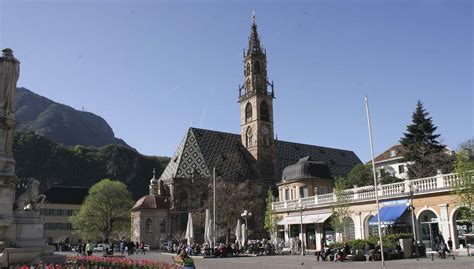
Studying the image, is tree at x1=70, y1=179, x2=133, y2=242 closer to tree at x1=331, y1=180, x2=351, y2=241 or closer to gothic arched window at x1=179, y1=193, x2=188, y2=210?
gothic arched window at x1=179, y1=193, x2=188, y2=210

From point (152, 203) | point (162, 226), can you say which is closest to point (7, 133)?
point (152, 203)

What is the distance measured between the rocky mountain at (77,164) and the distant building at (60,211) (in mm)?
29499

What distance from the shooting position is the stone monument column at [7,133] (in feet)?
55.5

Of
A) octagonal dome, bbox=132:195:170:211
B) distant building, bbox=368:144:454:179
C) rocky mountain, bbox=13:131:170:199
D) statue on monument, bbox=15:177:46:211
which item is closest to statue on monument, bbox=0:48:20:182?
statue on monument, bbox=15:177:46:211

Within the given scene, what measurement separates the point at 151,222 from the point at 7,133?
52.9 m

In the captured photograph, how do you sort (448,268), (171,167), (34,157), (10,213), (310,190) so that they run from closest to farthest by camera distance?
(10,213)
(448,268)
(310,190)
(171,167)
(34,157)

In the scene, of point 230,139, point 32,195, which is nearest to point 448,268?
point 32,195

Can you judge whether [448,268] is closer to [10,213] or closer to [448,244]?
[448,244]

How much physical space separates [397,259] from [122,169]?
4626 inches

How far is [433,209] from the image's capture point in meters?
34.2

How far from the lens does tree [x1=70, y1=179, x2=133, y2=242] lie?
7531 cm

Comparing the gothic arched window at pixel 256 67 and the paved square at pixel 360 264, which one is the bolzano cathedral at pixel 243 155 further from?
the paved square at pixel 360 264

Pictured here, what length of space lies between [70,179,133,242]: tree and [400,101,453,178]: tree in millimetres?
45247

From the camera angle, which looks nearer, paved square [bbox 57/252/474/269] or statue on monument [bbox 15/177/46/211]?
statue on monument [bbox 15/177/46/211]
